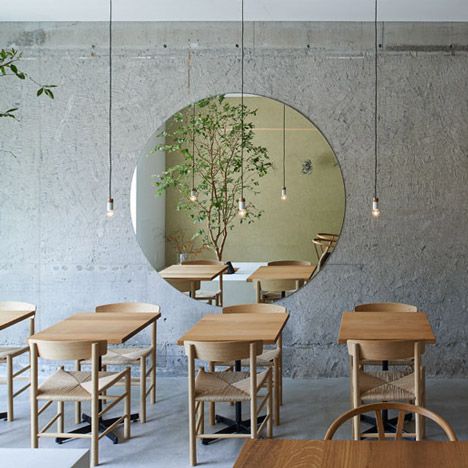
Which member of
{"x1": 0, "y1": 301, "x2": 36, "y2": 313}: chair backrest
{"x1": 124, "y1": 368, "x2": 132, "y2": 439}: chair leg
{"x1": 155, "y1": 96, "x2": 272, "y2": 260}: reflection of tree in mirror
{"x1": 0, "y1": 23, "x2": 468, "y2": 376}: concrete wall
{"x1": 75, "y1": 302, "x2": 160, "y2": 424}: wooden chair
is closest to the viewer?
{"x1": 124, "y1": 368, "x2": 132, "y2": 439}: chair leg

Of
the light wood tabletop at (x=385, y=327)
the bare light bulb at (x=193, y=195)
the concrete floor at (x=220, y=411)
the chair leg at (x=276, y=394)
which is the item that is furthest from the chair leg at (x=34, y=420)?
the bare light bulb at (x=193, y=195)

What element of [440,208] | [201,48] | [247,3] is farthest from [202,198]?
[440,208]

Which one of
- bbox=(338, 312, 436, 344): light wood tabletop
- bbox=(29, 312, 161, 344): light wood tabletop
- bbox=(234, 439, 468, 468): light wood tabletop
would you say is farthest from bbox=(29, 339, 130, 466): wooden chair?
bbox=(234, 439, 468, 468): light wood tabletop

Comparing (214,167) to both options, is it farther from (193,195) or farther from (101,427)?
(101,427)

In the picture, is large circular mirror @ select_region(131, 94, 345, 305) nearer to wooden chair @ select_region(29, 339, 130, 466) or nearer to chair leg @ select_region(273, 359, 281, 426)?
chair leg @ select_region(273, 359, 281, 426)

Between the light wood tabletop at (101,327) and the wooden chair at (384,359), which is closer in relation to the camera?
the wooden chair at (384,359)

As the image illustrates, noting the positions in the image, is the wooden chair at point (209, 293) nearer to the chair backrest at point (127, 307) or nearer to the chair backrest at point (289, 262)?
the chair backrest at point (289, 262)

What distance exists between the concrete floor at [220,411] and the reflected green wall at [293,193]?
120 centimetres

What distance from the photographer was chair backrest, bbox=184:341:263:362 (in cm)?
386

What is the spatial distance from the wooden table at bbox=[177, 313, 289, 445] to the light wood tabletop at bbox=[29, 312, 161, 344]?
39 cm

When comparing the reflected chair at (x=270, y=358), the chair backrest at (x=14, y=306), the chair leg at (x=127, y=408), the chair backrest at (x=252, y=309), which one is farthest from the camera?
the chair backrest at (x=14, y=306)

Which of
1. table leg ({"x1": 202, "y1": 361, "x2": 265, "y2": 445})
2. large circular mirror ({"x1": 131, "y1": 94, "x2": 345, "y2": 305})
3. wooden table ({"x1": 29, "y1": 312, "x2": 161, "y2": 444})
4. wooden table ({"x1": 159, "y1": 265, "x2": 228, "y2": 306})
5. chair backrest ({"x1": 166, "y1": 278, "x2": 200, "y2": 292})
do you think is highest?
large circular mirror ({"x1": 131, "y1": 94, "x2": 345, "y2": 305})

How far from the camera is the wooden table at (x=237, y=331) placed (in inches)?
164

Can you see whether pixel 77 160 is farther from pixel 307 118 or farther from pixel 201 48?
pixel 307 118
